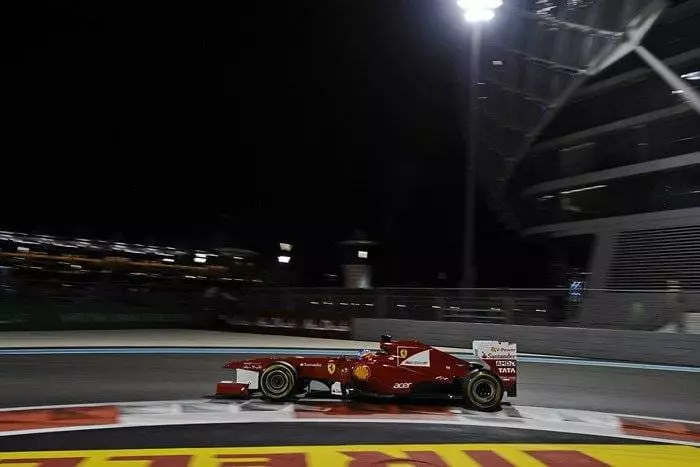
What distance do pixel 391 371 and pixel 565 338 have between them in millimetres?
9282

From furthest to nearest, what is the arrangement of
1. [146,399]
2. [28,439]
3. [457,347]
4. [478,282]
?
[478,282], [457,347], [146,399], [28,439]

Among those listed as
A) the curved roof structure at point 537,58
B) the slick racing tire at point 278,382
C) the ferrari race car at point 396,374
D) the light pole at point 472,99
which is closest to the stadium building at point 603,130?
the curved roof structure at point 537,58

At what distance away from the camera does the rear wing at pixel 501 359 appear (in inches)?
298

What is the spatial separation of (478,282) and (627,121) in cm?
1577

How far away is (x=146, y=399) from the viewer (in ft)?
26.2

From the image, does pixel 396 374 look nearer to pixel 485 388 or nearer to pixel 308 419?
pixel 485 388

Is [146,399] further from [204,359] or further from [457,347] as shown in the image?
[457,347]

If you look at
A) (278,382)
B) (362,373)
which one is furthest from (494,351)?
(278,382)

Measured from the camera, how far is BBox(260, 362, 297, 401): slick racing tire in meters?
7.59

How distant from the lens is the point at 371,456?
5430mm

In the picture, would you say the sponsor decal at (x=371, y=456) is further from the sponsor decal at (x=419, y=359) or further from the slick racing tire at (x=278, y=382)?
the slick racing tire at (x=278, y=382)

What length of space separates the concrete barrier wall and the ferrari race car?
7.73 metres

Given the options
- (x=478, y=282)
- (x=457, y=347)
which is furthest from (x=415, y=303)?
(x=478, y=282)

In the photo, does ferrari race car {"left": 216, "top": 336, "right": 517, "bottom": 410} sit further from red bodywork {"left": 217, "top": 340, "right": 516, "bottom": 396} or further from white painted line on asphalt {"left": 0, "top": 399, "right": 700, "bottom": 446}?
white painted line on asphalt {"left": 0, "top": 399, "right": 700, "bottom": 446}
